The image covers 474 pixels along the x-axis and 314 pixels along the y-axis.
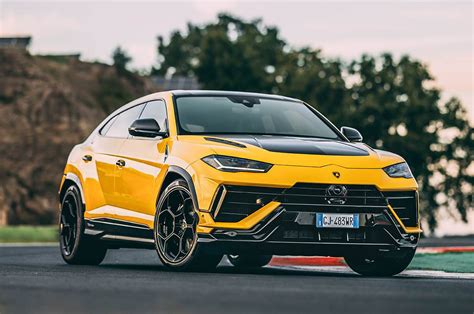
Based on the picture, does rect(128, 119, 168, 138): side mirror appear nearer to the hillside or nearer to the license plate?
the license plate

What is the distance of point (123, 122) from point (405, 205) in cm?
356

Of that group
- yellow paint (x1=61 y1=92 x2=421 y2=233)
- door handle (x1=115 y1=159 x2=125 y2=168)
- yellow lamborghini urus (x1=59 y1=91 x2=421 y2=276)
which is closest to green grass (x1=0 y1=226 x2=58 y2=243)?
yellow paint (x1=61 y1=92 x2=421 y2=233)

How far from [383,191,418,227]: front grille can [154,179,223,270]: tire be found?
1722 millimetres

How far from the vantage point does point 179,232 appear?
11.1m

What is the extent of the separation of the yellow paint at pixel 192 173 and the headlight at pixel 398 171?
0.05m

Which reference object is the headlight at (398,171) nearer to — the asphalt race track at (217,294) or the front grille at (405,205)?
the front grille at (405,205)

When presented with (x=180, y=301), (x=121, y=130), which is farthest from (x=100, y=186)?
(x=180, y=301)

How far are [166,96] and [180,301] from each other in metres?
4.90

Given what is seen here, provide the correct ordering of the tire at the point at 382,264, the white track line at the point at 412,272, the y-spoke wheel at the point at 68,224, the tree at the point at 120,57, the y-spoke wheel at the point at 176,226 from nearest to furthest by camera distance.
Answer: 1. the y-spoke wheel at the point at 176,226
2. the tire at the point at 382,264
3. the white track line at the point at 412,272
4. the y-spoke wheel at the point at 68,224
5. the tree at the point at 120,57

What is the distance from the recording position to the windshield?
11859mm

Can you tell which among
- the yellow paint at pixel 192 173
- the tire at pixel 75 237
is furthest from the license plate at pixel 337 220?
the tire at pixel 75 237

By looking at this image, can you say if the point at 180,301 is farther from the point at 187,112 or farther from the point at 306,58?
the point at 306,58

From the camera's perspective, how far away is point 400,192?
1119 cm

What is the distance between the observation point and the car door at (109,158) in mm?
12500
